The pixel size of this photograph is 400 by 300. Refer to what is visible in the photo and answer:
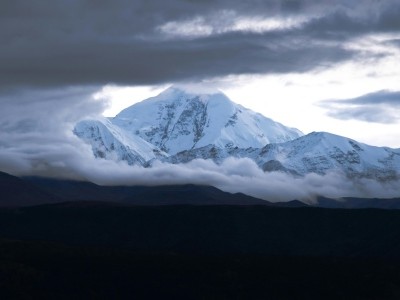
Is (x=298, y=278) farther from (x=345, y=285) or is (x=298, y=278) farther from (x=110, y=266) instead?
(x=110, y=266)

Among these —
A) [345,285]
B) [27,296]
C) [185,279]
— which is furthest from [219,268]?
[27,296]

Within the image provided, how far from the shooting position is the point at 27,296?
16188 centimetres

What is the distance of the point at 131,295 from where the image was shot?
548 feet

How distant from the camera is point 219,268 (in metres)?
178

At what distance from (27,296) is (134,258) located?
2735 centimetres

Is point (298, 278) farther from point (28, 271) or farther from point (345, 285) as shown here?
point (28, 271)

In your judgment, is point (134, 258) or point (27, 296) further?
point (134, 258)

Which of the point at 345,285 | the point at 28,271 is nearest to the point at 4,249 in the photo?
the point at 28,271

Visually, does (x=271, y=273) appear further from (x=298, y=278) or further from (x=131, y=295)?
(x=131, y=295)

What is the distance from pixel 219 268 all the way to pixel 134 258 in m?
16.1

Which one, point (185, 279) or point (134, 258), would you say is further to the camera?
point (134, 258)

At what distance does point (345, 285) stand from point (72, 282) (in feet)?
144

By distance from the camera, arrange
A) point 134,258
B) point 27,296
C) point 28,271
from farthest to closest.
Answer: point 134,258, point 28,271, point 27,296

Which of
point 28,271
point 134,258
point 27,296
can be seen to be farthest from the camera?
point 134,258
